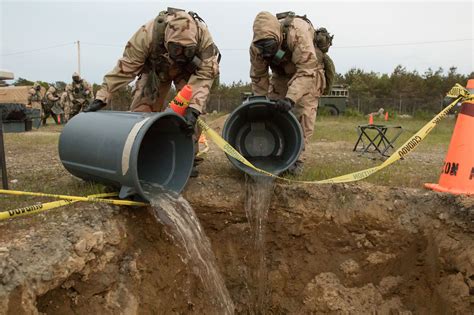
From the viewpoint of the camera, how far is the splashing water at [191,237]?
3.20m

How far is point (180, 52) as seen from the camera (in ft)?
11.7

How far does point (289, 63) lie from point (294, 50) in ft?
0.87

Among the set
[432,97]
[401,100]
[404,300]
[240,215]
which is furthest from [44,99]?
[432,97]

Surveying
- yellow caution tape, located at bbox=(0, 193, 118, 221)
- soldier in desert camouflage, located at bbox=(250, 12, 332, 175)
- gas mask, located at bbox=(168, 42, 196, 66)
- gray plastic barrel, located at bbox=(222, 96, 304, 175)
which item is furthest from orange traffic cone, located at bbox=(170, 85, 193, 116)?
yellow caution tape, located at bbox=(0, 193, 118, 221)

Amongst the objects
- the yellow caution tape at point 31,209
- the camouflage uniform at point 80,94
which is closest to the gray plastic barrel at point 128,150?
the yellow caution tape at point 31,209

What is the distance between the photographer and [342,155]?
5.78 m

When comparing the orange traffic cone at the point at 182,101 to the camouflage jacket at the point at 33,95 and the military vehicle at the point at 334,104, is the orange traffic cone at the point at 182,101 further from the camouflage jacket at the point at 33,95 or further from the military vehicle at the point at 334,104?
the military vehicle at the point at 334,104

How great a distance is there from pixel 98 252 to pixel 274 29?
2396 mm

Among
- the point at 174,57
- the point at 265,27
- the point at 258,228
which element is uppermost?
the point at 265,27

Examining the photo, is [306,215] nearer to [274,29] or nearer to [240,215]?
[240,215]

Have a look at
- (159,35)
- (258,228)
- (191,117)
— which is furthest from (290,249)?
(159,35)

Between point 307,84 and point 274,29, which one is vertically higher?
point 274,29

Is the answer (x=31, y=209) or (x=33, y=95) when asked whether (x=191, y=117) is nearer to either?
(x=31, y=209)

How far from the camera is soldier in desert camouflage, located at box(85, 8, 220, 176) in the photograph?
3.52 meters
